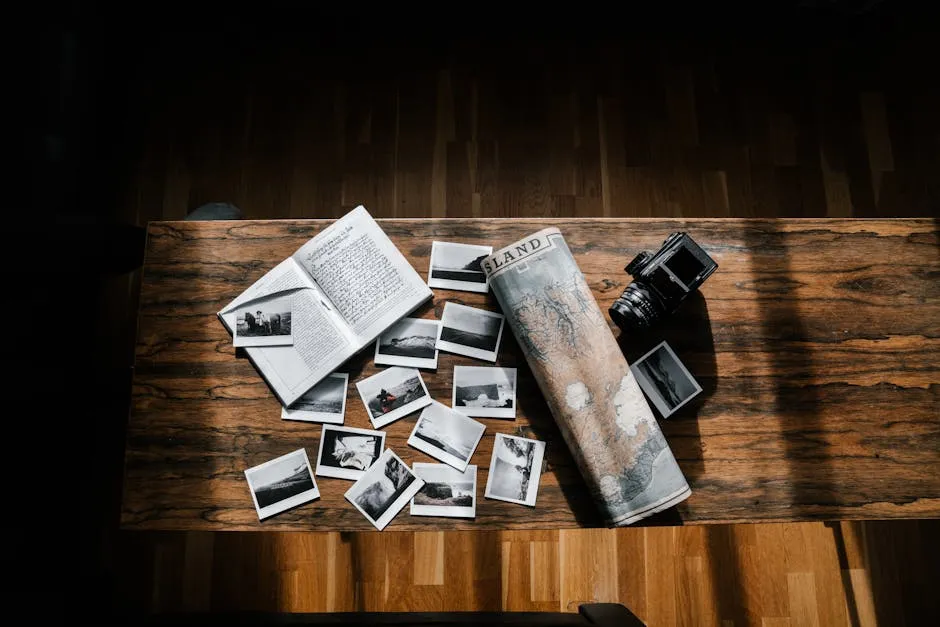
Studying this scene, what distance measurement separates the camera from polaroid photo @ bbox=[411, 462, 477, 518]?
1119 mm

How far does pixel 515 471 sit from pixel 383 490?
25cm

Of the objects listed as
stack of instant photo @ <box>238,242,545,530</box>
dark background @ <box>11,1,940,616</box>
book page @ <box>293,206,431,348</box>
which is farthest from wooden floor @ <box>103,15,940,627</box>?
stack of instant photo @ <box>238,242,545,530</box>

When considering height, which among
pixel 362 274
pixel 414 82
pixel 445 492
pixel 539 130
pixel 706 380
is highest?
pixel 414 82

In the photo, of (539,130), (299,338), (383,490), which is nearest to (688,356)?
(383,490)

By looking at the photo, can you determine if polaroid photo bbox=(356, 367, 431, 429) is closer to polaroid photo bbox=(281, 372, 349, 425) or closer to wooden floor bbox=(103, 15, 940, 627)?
polaroid photo bbox=(281, 372, 349, 425)

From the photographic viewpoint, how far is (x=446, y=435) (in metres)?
1.15

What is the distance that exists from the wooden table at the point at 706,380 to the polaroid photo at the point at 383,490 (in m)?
0.02

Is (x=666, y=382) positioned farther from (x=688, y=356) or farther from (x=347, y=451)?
(x=347, y=451)

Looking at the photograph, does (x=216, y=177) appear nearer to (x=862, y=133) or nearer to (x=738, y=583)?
(x=738, y=583)

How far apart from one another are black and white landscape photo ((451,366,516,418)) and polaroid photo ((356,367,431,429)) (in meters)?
0.07

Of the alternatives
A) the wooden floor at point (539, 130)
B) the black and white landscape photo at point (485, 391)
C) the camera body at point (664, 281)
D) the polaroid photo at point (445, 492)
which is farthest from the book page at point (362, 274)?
the wooden floor at point (539, 130)

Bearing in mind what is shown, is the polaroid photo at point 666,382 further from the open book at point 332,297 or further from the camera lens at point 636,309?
the open book at point 332,297

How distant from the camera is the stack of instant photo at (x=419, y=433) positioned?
112 cm

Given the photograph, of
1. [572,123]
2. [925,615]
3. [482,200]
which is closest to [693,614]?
[925,615]
